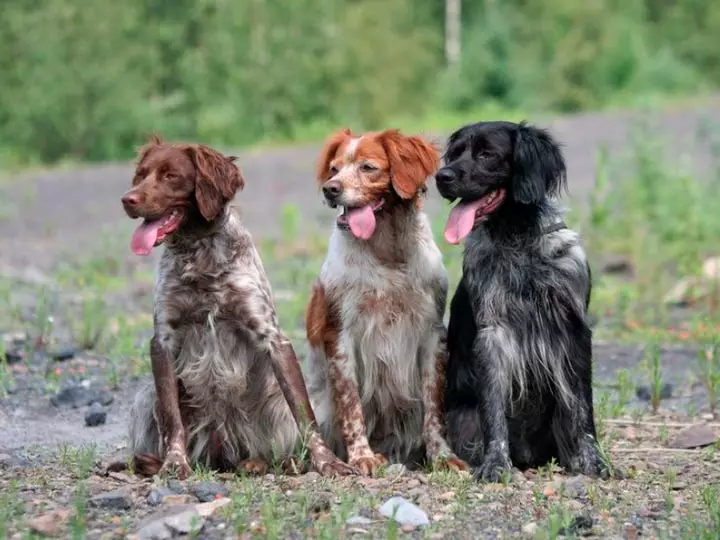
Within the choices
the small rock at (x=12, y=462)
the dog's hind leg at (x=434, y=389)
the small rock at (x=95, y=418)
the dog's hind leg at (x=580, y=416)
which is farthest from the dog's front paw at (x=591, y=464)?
the small rock at (x=95, y=418)

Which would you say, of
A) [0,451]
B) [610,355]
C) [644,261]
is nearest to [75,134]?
[644,261]

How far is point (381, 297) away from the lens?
6492 millimetres

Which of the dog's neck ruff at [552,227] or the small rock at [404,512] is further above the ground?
the dog's neck ruff at [552,227]

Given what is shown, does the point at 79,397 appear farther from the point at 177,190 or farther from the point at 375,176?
the point at 375,176

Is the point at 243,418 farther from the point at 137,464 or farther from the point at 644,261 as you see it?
the point at 644,261

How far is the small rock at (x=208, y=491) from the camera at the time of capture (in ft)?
18.0

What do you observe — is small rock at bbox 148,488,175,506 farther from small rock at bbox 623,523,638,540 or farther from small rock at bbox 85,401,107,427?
small rock at bbox 85,401,107,427

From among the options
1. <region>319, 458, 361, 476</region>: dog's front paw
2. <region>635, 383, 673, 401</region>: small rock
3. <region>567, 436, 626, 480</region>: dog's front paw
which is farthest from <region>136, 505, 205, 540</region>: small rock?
<region>635, 383, 673, 401</region>: small rock

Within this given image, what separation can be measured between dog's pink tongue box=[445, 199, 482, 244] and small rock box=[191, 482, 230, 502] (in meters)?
1.53

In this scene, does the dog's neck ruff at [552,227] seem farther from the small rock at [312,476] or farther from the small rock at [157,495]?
the small rock at [157,495]

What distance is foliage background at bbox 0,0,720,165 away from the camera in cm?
2184

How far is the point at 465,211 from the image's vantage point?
20.4 ft

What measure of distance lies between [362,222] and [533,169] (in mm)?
A: 865

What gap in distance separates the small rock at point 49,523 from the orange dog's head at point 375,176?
2077 millimetres
